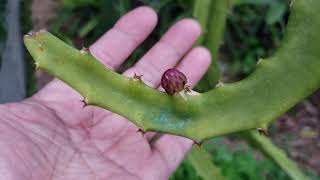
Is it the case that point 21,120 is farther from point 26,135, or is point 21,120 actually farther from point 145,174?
point 145,174

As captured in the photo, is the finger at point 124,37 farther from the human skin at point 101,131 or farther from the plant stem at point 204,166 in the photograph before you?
the plant stem at point 204,166

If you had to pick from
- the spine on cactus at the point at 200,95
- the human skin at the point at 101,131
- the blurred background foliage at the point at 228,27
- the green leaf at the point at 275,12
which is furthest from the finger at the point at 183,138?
the green leaf at the point at 275,12

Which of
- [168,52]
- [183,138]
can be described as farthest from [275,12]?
[183,138]

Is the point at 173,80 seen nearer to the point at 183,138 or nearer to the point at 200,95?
the point at 200,95

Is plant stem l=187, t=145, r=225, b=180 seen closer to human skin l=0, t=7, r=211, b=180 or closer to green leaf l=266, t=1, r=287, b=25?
human skin l=0, t=7, r=211, b=180

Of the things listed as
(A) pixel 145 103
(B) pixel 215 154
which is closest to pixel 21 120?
(A) pixel 145 103

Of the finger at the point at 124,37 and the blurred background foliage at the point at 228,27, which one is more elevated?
the finger at the point at 124,37
